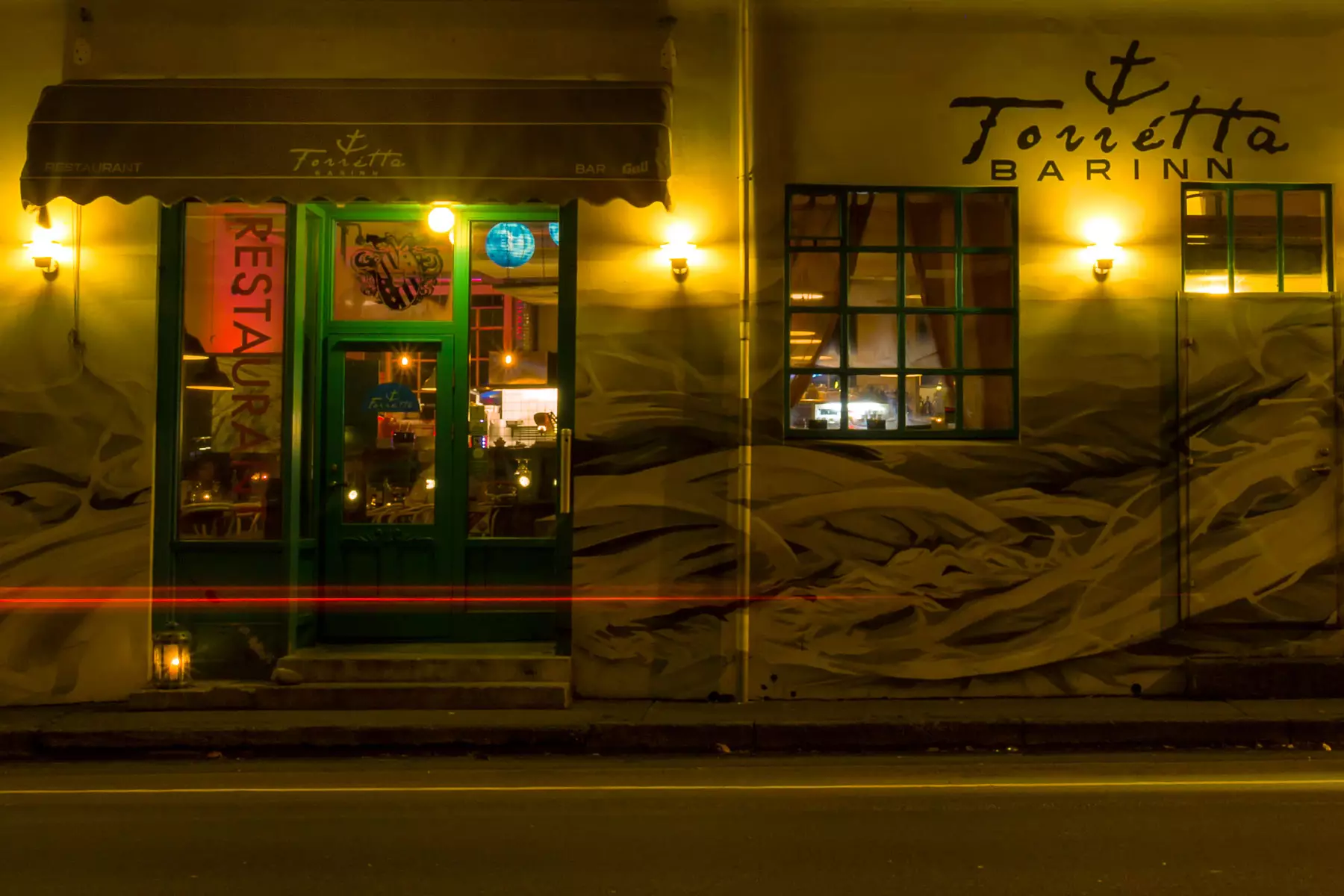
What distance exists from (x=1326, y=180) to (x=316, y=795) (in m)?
8.49

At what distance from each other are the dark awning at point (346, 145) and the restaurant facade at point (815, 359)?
34 centimetres

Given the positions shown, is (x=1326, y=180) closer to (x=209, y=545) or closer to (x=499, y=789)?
(x=499, y=789)

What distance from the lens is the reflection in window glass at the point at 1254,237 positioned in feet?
32.0

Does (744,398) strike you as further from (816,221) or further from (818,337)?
(816,221)

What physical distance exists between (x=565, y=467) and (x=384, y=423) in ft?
5.83

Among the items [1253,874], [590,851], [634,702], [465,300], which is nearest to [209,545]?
[465,300]

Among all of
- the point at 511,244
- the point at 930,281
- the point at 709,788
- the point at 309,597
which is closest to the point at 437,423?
the point at 511,244

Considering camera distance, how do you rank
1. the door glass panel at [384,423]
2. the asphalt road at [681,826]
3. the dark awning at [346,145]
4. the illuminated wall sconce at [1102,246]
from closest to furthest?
the asphalt road at [681,826], the dark awning at [346,145], the illuminated wall sconce at [1102,246], the door glass panel at [384,423]

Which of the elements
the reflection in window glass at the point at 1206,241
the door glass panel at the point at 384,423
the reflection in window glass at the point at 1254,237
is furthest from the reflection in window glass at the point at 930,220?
the door glass panel at the point at 384,423

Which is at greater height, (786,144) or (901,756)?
(786,144)

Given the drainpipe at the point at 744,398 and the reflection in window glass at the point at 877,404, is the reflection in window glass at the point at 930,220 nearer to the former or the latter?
the reflection in window glass at the point at 877,404

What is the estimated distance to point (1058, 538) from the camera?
9.53 metres

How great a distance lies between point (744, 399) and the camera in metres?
9.43

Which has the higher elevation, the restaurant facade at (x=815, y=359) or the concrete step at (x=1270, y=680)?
the restaurant facade at (x=815, y=359)
